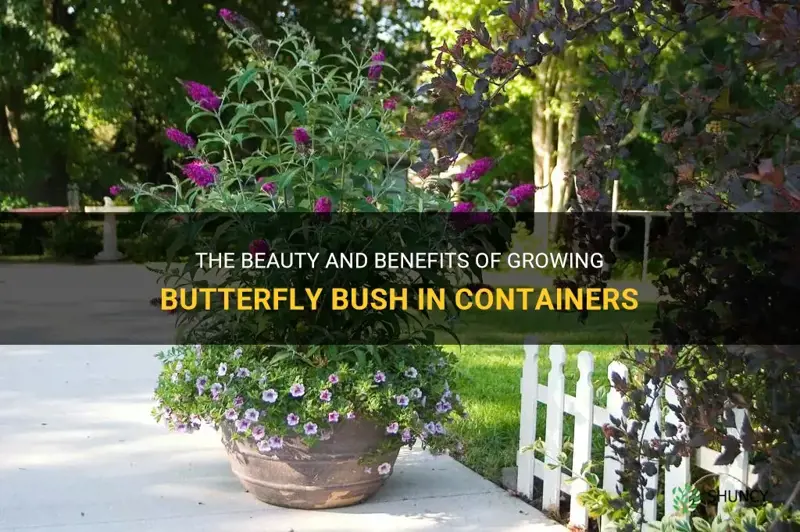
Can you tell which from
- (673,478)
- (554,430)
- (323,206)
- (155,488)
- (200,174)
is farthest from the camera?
(155,488)

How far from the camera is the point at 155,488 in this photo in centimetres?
357

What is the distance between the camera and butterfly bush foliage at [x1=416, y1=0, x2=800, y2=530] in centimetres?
166

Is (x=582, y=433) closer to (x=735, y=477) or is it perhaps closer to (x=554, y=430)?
(x=554, y=430)

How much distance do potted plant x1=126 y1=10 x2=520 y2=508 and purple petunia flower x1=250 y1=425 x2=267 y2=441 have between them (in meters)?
0.01

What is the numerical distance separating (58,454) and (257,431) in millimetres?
1490

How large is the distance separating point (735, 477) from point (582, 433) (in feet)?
2.20

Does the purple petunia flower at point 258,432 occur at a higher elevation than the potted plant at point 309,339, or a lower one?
lower

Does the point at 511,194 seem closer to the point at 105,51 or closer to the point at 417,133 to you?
the point at 417,133

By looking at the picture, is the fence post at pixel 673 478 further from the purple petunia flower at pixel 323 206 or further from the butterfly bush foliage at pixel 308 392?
the purple petunia flower at pixel 323 206

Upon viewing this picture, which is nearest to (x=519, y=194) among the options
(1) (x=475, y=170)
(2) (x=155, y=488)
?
(1) (x=475, y=170)

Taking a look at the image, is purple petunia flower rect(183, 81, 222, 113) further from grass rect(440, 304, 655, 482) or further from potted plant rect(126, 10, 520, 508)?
grass rect(440, 304, 655, 482)

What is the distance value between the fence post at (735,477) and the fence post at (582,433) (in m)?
0.55

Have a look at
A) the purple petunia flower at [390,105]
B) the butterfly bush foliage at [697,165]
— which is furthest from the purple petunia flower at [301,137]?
the butterfly bush foliage at [697,165]

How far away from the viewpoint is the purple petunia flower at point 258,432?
311cm
